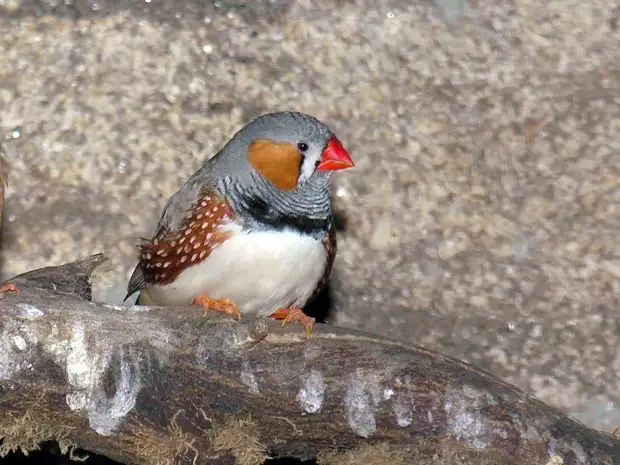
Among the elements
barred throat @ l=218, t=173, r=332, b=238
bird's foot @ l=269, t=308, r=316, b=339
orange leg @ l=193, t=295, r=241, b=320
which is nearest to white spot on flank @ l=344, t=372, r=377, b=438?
bird's foot @ l=269, t=308, r=316, b=339

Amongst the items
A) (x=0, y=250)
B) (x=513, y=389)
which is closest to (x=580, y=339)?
(x=513, y=389)

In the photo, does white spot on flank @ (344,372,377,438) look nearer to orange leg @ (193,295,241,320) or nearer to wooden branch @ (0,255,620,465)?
wooden branch @ (0,255,620,465)

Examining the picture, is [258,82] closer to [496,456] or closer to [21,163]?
[21,163]

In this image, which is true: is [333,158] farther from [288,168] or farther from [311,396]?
[311,396]

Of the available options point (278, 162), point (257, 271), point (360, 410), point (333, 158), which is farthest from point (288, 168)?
point (360, 410)

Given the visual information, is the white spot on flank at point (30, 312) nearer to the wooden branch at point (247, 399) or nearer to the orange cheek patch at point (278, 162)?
the wooden branch at point (247, 399)

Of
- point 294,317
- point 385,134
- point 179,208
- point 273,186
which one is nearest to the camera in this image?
point 294,317
